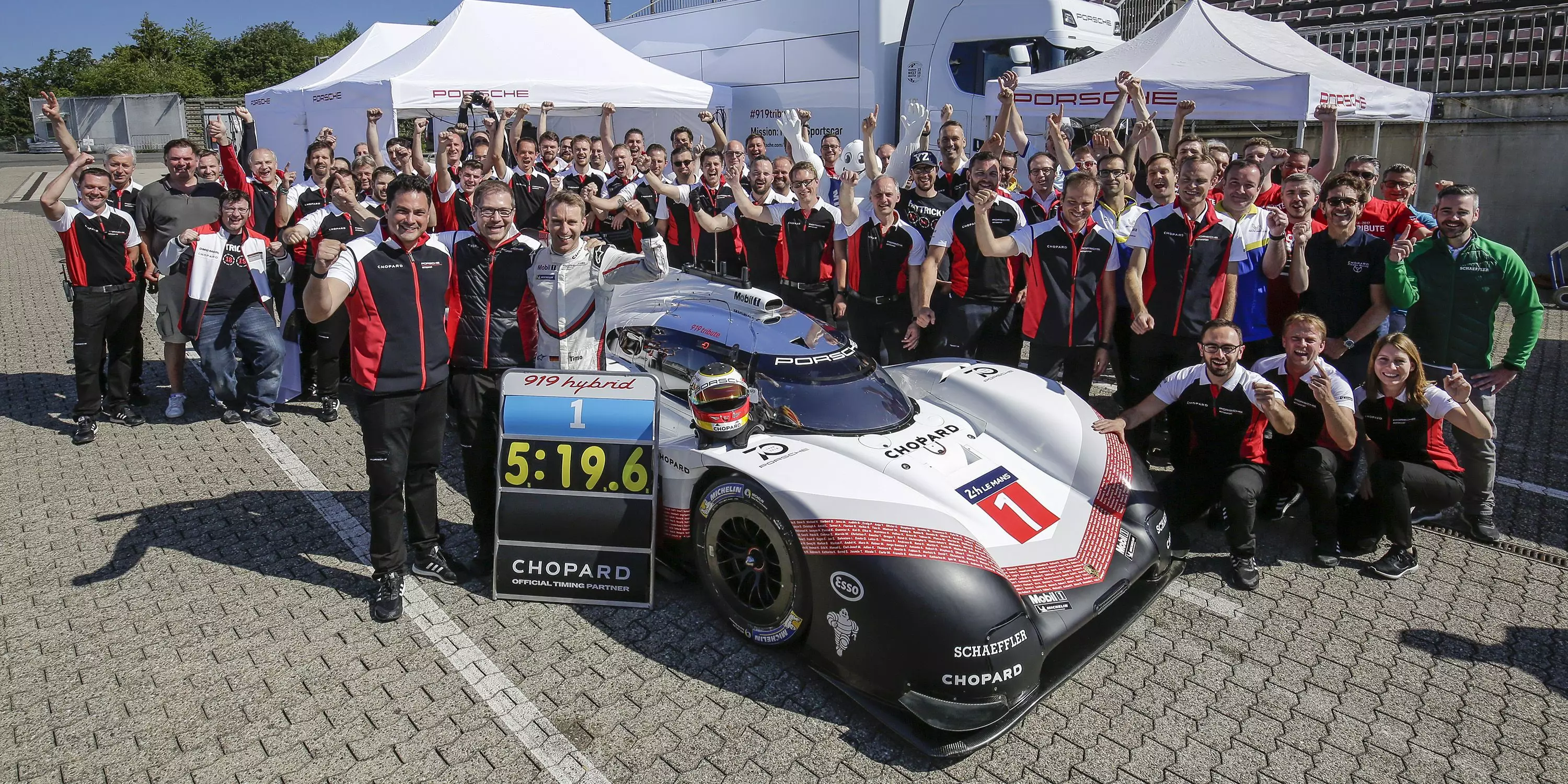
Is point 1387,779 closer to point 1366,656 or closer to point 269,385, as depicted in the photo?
point 1366,656

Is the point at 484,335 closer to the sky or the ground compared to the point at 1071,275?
closer to the ground

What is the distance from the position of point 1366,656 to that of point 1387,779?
858 millimetres

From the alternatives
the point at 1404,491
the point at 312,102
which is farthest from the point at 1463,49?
the point at 312,102

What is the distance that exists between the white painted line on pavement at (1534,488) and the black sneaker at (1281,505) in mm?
1590

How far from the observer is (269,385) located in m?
7.02

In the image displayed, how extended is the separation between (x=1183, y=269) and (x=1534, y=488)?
2.56 meters

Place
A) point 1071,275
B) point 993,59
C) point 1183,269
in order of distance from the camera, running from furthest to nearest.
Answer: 1. point 993,59
2. point 1071,275
3. point 1183,269

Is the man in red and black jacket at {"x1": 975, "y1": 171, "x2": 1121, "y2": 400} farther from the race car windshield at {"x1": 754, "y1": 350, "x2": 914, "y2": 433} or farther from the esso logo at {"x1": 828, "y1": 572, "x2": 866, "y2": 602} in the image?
the esso logo at {"x1": 828, "y1": 572, "x2": 866, "y2": 602}

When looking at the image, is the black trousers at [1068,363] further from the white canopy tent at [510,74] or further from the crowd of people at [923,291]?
the white canopy tent at [510,74]

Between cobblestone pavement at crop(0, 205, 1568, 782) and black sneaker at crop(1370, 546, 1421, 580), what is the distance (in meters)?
0.06

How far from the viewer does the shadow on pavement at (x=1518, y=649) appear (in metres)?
3.81

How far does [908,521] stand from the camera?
3.54 metres

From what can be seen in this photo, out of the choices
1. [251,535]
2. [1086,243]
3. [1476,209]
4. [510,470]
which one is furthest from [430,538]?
[1476,209]

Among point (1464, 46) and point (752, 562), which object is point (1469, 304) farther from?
point (1464, 46)
